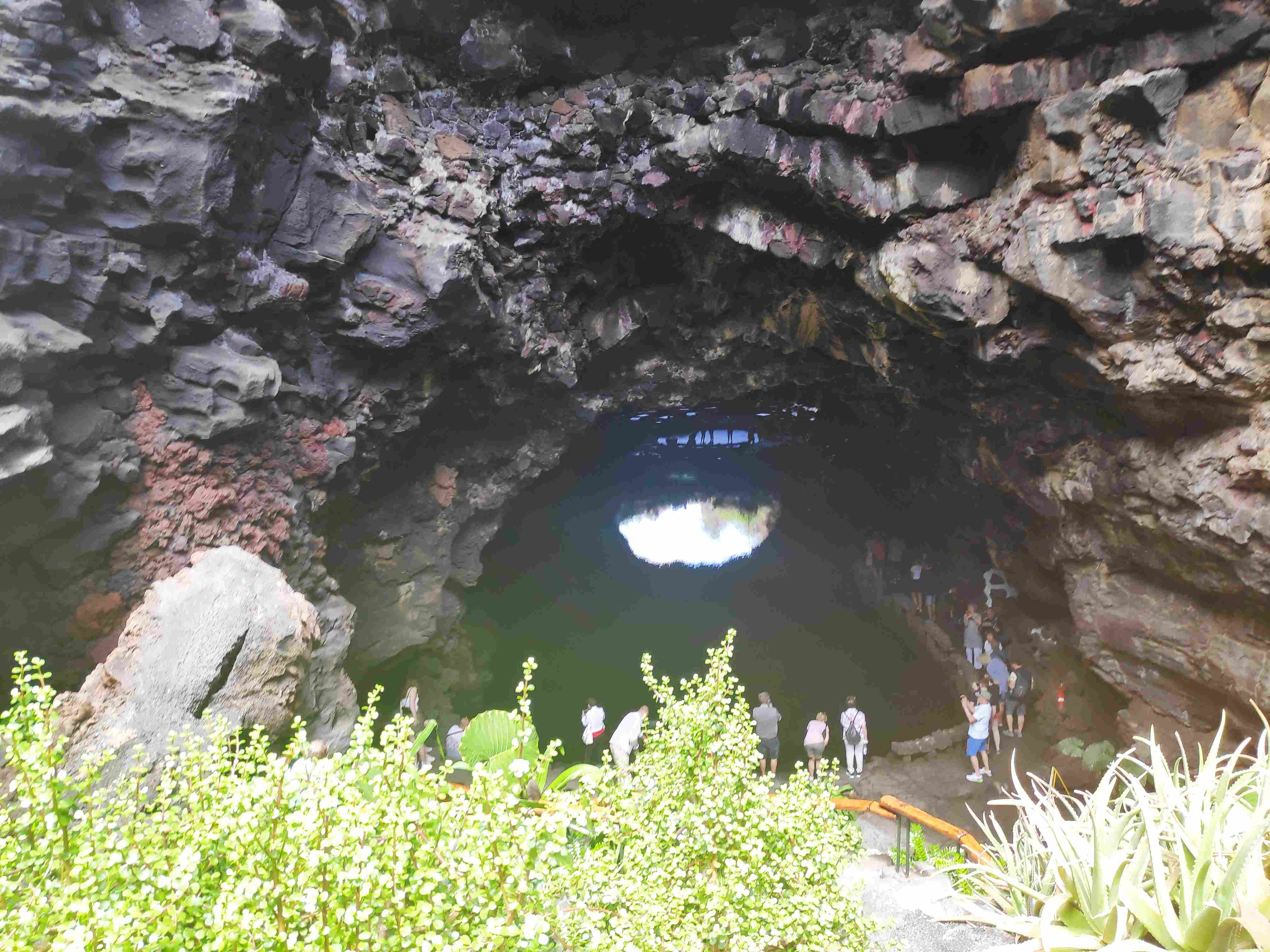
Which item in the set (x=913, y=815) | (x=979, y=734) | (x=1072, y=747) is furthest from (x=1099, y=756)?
(x=913, y=815)

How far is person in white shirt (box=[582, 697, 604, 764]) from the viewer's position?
11633mm

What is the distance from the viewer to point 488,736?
605 centimetres

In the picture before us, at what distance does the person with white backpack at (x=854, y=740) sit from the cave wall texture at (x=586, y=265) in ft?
11.3

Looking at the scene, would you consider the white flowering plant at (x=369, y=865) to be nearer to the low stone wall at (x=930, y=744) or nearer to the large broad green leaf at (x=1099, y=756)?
the large broad green leaf at (x=1099, y=756)

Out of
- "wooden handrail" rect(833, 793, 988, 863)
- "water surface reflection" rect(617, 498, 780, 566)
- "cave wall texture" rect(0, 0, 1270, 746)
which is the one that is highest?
"cave wall texture" rect(0, 0, 1270, 746)

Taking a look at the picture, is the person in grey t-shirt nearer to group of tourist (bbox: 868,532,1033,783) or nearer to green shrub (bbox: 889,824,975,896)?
green shrub (bbox: 889,824,975,896)

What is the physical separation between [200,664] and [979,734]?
416 inches

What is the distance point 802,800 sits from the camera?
4.59m

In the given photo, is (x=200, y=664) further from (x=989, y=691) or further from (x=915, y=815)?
(x=989, y=691)

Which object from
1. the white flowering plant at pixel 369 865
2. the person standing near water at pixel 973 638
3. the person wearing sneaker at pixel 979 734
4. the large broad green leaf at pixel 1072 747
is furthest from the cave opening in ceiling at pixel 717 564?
the white flowering plant at pixel 369 865

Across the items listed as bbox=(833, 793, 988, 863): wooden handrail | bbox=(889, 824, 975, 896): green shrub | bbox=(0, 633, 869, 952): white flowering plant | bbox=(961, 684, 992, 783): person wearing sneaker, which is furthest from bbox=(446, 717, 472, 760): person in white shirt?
bbox=(961, 684, 992, 783): person wearing sneaker

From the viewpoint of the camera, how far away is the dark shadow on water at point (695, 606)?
1320 centimetres

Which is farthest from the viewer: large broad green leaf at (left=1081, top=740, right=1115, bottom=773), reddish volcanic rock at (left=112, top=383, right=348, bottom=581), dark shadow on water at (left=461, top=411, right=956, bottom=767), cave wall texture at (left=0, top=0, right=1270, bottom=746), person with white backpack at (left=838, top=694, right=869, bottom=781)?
dark shadow on water at (left=461, top=411, right=956, bottom=767)

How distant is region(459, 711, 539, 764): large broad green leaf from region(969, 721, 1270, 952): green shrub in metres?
3.74
